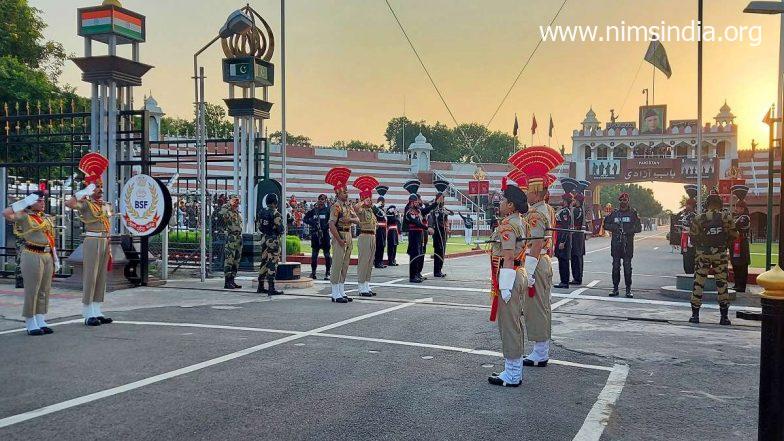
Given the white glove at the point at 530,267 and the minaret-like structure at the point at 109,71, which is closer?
the white glove at the point at 530,267

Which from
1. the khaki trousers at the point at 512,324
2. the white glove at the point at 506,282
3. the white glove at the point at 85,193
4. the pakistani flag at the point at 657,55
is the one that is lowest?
the khaki trousers at the point at 512,324

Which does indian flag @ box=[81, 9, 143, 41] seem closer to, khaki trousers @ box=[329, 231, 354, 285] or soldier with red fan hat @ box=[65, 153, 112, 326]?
soldier with red fan hat @ box=[65, 153, 112, 326]

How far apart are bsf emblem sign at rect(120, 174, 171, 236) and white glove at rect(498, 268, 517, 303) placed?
789 cm

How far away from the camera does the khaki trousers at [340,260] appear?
11245 mm

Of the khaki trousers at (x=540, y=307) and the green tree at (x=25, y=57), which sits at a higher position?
the green tree at (x=25, y=57)

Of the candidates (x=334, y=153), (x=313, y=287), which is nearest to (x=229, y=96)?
(x=313, y=287)

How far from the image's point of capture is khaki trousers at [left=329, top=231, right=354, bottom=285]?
11.2 meters

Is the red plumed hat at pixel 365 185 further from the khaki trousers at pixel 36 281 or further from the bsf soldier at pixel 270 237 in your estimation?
the khaki trousers at pixel 36 281

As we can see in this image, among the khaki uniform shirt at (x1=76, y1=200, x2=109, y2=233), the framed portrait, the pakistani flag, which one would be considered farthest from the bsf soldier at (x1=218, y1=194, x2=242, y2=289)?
the framed portrait

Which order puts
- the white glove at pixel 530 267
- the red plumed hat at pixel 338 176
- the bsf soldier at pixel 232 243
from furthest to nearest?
the bsf soldier at pixel 232 243 → the red plumed hat at pixel 338 176 → the white glove at pixel 530 267

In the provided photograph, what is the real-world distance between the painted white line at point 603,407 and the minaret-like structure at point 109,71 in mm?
10430

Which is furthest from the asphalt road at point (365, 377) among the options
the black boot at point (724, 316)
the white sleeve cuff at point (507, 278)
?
the white sleeve cuff at point (507, 278)

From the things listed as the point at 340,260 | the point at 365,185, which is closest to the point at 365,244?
the point at 340,260

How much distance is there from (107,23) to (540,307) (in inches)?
425
